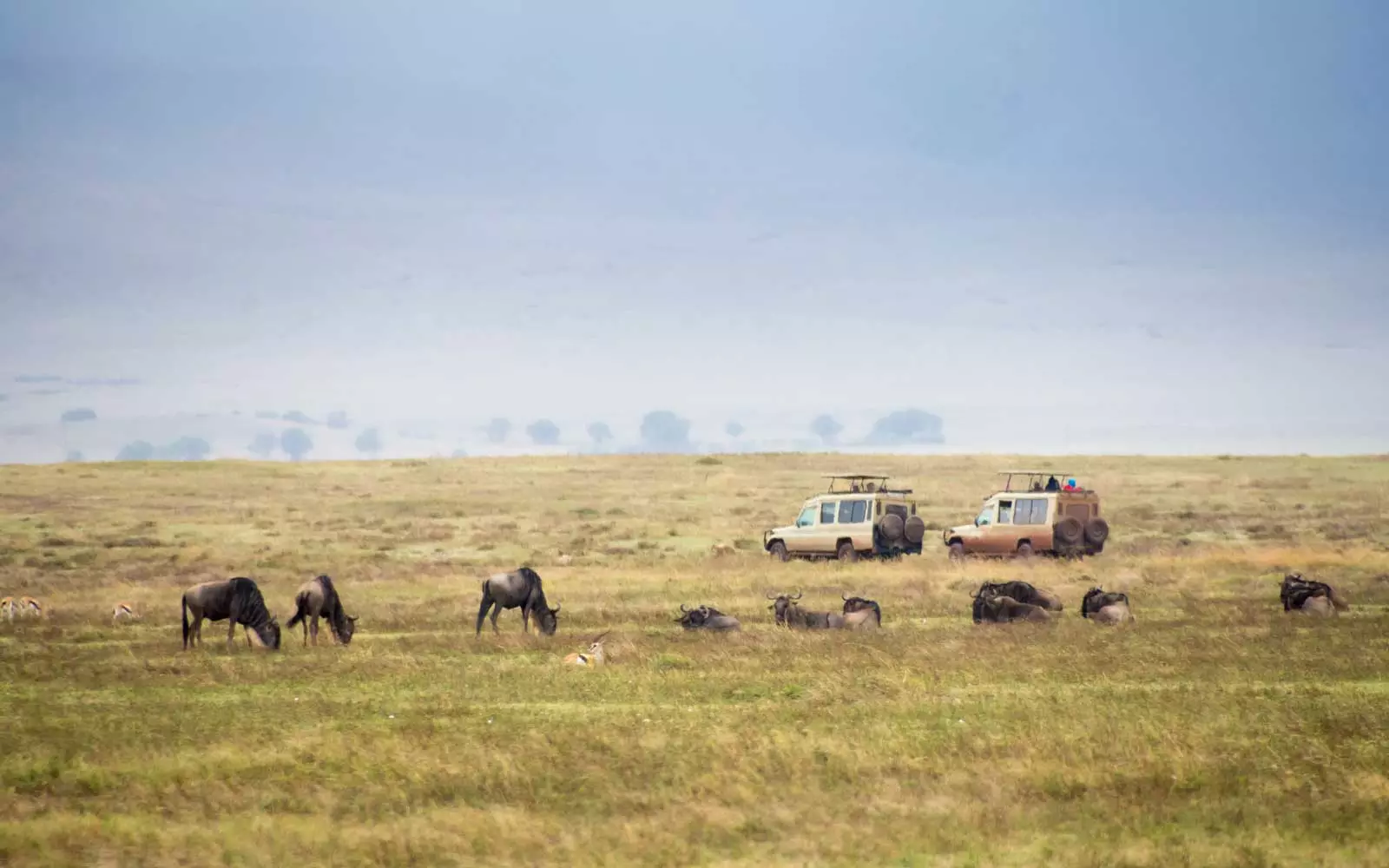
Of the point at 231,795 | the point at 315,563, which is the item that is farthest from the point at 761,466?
the point at 231,795

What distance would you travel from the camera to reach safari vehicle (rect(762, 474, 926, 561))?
1501 inches

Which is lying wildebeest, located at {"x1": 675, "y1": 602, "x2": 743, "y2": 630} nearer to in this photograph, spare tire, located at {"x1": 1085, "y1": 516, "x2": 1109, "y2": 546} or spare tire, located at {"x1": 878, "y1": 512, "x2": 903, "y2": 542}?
spare tire, located at {"x1": 878, "y1": 512, "x2": 903, "y2": 542}

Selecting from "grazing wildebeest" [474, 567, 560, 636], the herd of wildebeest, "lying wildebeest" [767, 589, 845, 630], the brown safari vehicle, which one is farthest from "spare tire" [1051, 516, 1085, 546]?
"grazing wildebeest" [474, 567, 560, 636]

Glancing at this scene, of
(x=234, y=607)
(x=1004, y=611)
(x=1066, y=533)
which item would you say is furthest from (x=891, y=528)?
(x=234, y=607)

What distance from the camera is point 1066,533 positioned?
3719 centimetres

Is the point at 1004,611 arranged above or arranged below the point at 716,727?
above

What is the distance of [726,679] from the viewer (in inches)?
760

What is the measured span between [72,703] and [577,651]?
7365 mm

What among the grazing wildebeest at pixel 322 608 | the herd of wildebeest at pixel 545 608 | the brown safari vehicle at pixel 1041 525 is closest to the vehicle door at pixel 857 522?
the brown safari vehicle at pixel 1041 525

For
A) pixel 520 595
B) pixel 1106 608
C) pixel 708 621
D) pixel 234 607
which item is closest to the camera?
pixel 234 607

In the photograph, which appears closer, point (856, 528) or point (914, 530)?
point (856, 528)

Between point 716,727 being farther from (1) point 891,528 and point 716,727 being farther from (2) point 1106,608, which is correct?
(1) point 891,528

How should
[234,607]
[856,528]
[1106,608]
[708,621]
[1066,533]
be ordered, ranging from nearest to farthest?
1. [234,607]
2. [708,621]
3. [1106,608]
4. [1066,533]
5. [856,528]

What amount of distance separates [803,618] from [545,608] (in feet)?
15.3
